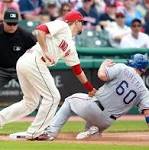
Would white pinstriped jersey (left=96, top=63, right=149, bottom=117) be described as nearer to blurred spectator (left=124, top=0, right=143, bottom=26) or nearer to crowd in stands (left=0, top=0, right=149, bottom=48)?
crowd in stands (left=0, top=0, right=149, bottom=48)

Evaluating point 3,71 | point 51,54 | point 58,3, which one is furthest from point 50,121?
point 58,3

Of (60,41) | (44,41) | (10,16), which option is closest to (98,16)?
(10,16)

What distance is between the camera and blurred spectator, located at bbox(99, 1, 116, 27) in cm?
1655

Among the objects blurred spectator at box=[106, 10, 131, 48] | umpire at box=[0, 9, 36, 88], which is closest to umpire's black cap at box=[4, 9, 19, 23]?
umpire at box=[0, 9, 36, 88]

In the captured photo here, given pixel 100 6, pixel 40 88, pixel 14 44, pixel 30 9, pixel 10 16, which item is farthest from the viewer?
pixel 100 6

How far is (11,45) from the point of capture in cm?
1132

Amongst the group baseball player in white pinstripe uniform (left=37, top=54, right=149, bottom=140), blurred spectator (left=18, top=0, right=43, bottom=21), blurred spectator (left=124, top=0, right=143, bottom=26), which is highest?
baseball player in white pinstripe uniform (left=37, top=54, right=149, bottom=140)

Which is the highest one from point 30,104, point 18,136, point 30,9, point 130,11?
point 30,104

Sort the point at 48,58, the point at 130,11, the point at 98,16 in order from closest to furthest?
1. the point at 48,58
2. the point at 98,16
3. the point at 130,11

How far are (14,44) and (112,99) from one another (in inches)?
96.8

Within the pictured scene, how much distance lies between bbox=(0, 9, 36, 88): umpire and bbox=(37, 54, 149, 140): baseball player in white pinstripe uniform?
186 centimetres

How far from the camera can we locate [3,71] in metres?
11.5

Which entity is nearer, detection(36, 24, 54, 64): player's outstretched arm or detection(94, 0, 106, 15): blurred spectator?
detection(36, 24, 54, 64): player's outstretched arm

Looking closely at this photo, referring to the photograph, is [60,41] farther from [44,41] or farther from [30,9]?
[30,9]
